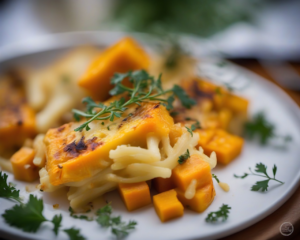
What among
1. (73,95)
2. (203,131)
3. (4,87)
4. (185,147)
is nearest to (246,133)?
(203,131)

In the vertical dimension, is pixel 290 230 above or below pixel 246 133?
A: below

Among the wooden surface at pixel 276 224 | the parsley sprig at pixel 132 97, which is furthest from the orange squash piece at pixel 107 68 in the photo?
the wooden surface at pixel 276 224

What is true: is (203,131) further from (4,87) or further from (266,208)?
(4,87)

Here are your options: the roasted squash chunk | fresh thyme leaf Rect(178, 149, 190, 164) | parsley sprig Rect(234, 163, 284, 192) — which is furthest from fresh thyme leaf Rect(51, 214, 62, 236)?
parsley sprig Rect(234, 163, 284, 192)

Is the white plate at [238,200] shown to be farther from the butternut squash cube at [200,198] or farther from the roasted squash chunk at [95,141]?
the roasted squash chunk at [95,141]

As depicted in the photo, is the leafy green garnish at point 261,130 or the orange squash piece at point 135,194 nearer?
the orange squash piece at point 135,194

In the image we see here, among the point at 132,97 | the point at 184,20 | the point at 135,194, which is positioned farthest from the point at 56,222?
the point at 184,20
